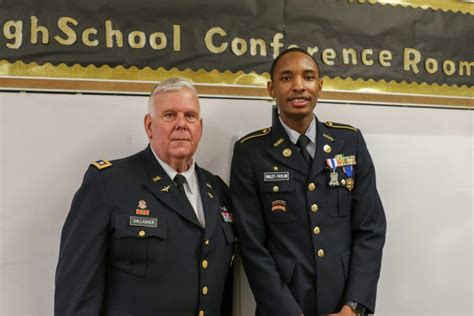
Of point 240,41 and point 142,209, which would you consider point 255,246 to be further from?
point 240,41

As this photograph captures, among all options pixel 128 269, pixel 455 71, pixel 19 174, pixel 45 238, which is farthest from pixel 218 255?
pixel 455 71

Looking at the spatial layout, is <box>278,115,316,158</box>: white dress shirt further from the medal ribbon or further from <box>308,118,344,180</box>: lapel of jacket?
the medal ribbon

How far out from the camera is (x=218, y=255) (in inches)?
59.6

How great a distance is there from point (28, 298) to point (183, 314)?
0.69 metres

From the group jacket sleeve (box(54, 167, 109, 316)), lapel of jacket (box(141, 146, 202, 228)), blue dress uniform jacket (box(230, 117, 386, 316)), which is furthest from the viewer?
blue dress uniform jacket (box(230, 117, 386, 316))

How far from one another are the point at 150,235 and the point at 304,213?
21.4 inches

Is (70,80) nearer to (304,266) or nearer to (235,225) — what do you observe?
(235,225)

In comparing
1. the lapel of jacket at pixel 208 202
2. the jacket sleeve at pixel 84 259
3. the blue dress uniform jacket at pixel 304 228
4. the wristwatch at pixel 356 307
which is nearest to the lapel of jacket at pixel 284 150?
the blue dress uniform jacket at pixel 304 228

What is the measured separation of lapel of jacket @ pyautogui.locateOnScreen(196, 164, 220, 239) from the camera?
1.48 meters

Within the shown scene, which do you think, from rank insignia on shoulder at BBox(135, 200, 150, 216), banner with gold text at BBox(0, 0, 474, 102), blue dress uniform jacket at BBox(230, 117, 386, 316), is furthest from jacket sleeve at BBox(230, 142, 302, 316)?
banner with gold text at BBox(0, 0, 474, 102)

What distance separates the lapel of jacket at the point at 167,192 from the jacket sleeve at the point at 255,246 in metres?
0.21

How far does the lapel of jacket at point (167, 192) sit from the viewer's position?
1.45 metres

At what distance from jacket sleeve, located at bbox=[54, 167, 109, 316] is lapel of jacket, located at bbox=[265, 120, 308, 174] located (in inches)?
24.5

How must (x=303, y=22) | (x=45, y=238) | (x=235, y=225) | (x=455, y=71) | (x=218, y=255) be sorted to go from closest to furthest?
(x=218, y=255) → (x=235, y=225) → (x=45, y=238) → (x=303, y=22) → (x=455, y=71)
